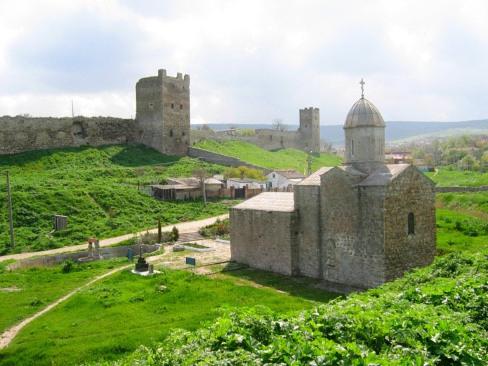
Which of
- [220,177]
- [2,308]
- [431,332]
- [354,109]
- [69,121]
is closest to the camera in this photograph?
[431,332]

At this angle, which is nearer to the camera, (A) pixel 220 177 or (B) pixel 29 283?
(B) pixel 29 283

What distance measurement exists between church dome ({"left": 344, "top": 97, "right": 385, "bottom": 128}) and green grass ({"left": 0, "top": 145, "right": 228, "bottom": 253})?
19.5m

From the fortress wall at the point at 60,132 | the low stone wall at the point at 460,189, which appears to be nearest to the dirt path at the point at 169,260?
the fortress wall at the point at 60,132

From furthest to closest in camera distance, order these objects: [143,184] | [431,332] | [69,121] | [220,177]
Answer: [69,121], [220,177], [143,184], [431,332]

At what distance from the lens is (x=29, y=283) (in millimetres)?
25781

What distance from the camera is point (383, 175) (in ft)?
74.0

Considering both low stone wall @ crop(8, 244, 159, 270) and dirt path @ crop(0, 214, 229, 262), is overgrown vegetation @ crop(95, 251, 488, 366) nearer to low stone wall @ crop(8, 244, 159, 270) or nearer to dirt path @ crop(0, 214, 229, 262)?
low stone wall @ crop(8, 244, 159, 270)

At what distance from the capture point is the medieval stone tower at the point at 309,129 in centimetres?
9269

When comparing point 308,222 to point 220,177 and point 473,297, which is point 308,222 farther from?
point 220,177

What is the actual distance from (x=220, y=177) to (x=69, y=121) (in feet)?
58.1

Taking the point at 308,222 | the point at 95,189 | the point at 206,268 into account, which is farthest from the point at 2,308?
the point at 95,189

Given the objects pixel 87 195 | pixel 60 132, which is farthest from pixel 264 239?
pixel 60 132

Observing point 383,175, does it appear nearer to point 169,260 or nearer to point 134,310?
point 134,310

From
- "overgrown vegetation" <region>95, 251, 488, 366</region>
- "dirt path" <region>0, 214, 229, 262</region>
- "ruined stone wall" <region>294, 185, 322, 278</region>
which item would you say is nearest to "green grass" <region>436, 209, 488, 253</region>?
"ruined stone wall" <region>294, 185, 322, 278</region>
